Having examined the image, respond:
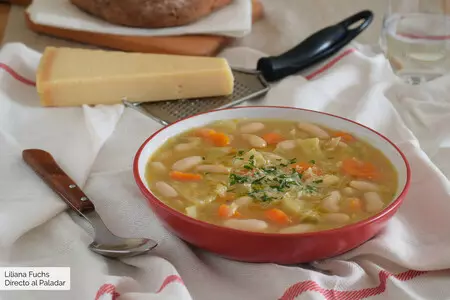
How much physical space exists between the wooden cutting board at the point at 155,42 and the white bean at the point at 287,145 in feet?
2.06

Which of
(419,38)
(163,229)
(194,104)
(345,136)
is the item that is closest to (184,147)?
(163,229)

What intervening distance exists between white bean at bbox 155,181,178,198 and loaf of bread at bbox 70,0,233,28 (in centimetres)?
80

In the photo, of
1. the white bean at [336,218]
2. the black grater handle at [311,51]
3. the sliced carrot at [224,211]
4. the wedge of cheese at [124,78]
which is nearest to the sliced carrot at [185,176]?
the sliced carrot at [224,211]

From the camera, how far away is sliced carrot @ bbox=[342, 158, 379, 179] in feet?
3.44

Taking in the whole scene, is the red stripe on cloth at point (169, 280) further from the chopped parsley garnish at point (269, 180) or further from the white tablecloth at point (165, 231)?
the chopped parsley garnish at point (269, 180)

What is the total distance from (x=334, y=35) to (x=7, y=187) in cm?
88

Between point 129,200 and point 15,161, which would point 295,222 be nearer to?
point 129,200

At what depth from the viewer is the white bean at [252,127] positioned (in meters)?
1.18

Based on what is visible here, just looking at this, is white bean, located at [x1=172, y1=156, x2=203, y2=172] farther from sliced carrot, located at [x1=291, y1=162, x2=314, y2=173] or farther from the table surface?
the table surface

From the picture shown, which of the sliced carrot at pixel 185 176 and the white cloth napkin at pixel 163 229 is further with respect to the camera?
the sliced carrot at pixel 185 176

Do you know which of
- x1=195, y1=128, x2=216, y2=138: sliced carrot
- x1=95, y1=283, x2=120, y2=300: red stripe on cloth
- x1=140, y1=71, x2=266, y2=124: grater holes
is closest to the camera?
x1=95, y1=283, x2=120, y2=300: red stripe on cloth

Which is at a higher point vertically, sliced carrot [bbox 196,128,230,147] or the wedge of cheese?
sliced carrot [bbox 196,128,230,147]

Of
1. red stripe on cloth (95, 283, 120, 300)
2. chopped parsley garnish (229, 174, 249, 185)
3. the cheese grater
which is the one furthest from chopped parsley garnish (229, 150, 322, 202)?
the cheese grater

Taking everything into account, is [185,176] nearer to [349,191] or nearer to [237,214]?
[237,214]
